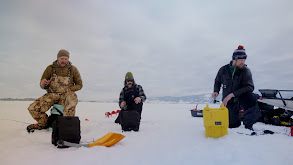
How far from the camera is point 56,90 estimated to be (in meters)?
4.61

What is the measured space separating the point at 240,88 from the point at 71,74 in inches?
152

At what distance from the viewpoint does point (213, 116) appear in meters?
3.67

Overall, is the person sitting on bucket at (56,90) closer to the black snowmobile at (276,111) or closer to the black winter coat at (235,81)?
the black winter coat at (235,81)

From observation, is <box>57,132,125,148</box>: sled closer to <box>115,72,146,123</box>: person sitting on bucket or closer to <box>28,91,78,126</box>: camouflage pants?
<box>28,91,78,126</box>: camouflage pants

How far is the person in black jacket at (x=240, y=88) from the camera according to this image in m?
4.76

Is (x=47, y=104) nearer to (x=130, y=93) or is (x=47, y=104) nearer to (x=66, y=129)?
(x=66, y=129)

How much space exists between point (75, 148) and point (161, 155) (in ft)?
4.05

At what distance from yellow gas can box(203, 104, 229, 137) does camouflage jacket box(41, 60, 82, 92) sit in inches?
115

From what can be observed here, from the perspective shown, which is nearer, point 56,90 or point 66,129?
point 66,129

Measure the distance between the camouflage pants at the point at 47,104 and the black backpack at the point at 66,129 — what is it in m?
1.54

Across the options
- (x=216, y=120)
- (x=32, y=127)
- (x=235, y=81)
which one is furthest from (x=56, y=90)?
(x=235, y=81)

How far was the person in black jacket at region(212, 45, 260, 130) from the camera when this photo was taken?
4762mm

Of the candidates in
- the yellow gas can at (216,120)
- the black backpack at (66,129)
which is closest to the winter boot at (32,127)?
the black backpack at (66,129)

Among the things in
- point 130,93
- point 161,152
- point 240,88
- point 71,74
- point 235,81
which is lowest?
point 161,152
